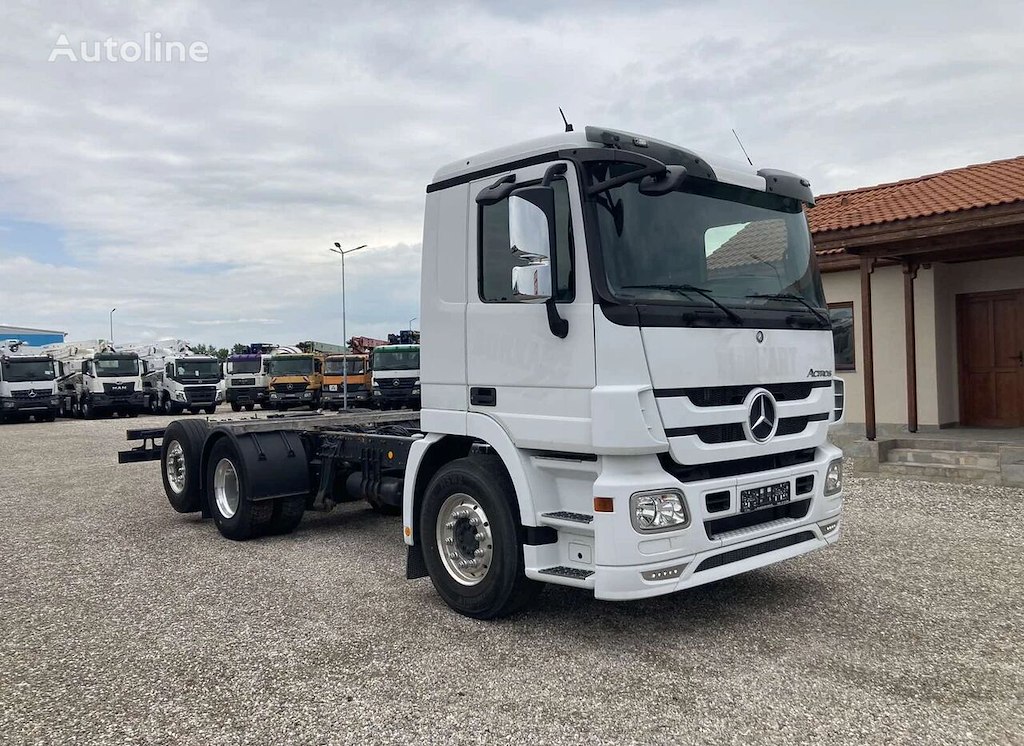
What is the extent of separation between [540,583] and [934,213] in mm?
8251

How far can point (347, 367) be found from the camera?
31453 millimetres

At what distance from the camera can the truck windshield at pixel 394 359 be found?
2802cm

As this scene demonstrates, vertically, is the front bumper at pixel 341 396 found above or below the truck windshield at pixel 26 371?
below

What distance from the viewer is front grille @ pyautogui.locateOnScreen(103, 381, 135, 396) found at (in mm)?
Result: 30578

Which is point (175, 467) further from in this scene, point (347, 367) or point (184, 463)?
point (347, 367)

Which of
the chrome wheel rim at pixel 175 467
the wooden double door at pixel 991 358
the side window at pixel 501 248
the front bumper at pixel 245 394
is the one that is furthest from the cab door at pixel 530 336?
the front bumper at pixel 245 394

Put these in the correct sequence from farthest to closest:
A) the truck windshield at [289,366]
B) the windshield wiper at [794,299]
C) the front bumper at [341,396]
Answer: the truck windshield at [289,366] < the front bumper at [341,396] < the windshield wiper at [794,299]

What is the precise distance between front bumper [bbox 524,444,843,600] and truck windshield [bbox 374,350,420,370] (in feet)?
77.6

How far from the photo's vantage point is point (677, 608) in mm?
5266

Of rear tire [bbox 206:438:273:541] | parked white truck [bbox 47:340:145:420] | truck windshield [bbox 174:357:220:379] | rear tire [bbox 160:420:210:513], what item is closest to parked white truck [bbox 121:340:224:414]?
truck windshield [bbox 174:357:220:379]

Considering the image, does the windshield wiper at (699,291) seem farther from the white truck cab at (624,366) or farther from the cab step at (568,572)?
the cab step at (568,572)

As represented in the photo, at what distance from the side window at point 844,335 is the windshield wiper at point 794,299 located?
9.08m

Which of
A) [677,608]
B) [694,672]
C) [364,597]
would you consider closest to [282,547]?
[364,597]

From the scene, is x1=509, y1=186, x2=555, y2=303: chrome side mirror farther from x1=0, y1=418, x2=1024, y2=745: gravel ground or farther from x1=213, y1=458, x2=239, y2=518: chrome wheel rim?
x1=213, y1=458, x2=239, y2=518: chrome wheel rim
